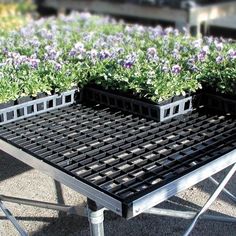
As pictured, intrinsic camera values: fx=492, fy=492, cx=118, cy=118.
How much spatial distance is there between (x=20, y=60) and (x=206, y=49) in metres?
1.15

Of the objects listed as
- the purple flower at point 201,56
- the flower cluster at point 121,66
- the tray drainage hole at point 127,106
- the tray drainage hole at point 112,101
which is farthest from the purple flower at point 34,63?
the purple flower at point 201,56

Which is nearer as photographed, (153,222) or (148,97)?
(148,97)

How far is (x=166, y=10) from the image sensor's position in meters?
7.17

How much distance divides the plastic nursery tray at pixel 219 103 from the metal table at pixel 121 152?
0.22 feet

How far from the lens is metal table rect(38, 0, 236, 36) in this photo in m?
6.78

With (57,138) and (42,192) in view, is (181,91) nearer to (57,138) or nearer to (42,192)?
(57,138)

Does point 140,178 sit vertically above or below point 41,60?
below

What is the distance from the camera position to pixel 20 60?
2.97 meters

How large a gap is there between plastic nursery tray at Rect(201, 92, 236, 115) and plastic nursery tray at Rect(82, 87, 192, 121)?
0.41 feet

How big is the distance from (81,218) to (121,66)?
1.08m

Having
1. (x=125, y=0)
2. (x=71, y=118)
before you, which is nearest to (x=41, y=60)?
(x=71, y=118)

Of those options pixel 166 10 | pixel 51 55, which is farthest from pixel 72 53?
pixel 166 10

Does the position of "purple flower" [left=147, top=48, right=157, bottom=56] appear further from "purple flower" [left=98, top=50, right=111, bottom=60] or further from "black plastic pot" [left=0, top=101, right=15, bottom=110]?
"black plastic pot" [left=0, top=101, right=15, bottom=110]

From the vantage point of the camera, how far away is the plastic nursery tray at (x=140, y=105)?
2.54m
